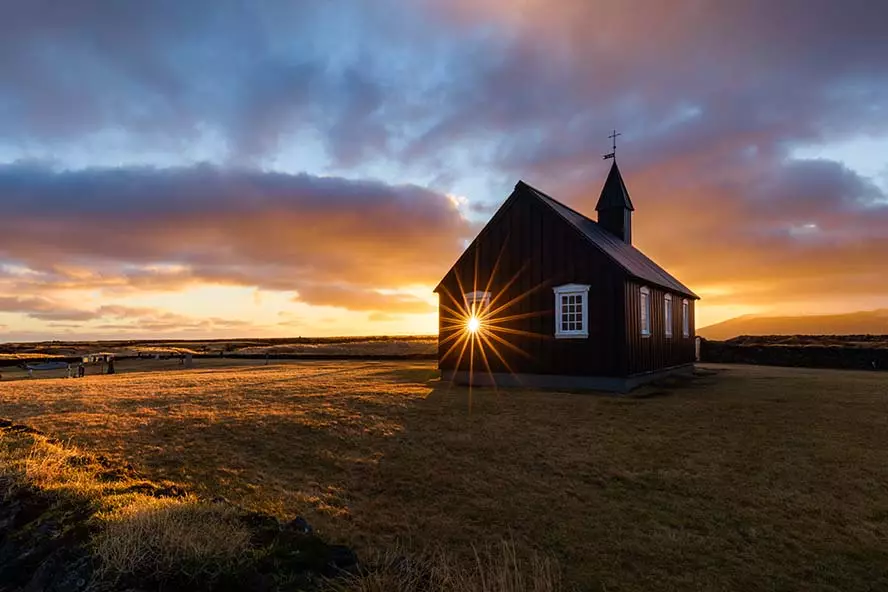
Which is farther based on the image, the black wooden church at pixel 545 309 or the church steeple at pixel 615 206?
the church steeple at pixel 615 206

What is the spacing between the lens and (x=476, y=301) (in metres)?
25.5

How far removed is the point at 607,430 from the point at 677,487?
430 centimetres

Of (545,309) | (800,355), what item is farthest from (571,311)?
(800,355)

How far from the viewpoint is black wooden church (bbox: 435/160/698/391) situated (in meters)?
21.9

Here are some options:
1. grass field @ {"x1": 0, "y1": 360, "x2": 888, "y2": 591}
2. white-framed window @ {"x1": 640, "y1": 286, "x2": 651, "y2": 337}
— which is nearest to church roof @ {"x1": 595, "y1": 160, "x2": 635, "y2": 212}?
white-framed window @ {"x1": 640, "y1": 286, "x2": 651, "y2": 337}

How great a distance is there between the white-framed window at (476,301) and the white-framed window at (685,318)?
14.4 m

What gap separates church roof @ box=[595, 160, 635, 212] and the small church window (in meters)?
9.00

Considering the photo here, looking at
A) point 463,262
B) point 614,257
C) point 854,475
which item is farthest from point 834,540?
point 463,262

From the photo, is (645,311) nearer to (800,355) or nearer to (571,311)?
(571,311)

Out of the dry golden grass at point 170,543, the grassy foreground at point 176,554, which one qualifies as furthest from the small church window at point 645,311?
the dry golden grass at point 170,543

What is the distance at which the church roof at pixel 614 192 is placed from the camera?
31906 mm

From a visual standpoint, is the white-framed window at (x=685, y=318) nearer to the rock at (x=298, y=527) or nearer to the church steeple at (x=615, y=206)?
the church steeple at (x=615, y=206)

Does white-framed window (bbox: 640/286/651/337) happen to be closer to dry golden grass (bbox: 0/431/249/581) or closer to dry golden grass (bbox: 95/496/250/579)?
dry golden grass (bbox: 0/431/249/581)

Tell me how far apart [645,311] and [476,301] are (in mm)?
8074
